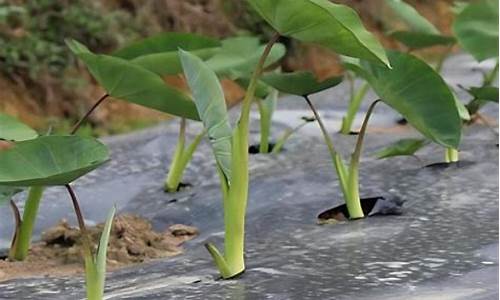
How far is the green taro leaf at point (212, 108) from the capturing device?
4.66 ft

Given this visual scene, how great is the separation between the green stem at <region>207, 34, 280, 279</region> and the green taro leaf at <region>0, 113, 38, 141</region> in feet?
1.10

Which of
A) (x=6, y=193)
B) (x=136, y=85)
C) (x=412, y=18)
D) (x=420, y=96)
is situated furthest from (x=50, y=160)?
(x=412, y=18)

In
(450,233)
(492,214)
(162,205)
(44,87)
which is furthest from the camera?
(44,87)

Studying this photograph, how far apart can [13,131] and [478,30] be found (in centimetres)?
98

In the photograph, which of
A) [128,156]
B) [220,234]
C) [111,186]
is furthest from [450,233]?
[128,156]

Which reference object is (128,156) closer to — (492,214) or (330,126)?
(330,126)

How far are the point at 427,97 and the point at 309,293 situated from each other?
1.59ft

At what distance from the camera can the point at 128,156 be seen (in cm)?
245

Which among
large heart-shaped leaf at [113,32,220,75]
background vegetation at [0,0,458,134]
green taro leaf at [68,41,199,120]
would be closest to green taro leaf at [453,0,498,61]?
large heart-shaped leaf at [113,32,220,75]

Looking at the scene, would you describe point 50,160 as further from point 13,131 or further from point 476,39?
point 476,39

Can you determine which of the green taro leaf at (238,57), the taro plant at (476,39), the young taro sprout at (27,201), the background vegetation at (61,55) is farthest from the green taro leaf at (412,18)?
the background vegetation at (61,55)

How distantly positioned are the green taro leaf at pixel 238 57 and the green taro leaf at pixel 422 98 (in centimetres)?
39

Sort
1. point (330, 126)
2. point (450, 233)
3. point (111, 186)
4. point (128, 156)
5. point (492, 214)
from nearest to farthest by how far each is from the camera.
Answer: point (450, 233) < point (492, 214) < point (111, 186) < point (128, 156) < point (330, 126)

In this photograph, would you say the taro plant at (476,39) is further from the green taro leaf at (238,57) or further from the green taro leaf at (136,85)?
the green taro leaf at (136,85)
